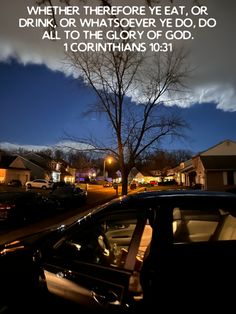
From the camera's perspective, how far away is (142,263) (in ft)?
9.29

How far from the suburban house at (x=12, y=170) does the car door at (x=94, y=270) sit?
62965 millimetres

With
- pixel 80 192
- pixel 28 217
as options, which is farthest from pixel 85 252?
pixel 80 192

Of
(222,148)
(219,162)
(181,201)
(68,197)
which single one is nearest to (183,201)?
(181,201)

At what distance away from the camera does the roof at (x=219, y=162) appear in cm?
5288

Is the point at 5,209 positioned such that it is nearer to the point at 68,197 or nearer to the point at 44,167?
the point at 68,197

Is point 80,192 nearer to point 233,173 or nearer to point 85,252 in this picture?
point 85,252

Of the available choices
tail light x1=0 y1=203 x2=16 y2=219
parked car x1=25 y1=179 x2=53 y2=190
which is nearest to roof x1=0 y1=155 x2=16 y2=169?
parked car x1=25 y1=179 x2=53 y2=190

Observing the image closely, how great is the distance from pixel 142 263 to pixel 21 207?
45.3ft

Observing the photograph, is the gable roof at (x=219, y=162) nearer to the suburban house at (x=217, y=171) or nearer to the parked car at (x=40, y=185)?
the suburban house at (x=217, y=171)

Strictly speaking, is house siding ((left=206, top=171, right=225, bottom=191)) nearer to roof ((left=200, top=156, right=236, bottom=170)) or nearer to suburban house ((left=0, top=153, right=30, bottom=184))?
roof ((left=200, top=156, right=236, bottom=170))

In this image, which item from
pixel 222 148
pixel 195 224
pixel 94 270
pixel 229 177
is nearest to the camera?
pixel 94 270

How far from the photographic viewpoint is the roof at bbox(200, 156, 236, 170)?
173ft

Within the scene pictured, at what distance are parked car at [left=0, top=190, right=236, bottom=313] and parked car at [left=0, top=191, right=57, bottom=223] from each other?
1168 cm

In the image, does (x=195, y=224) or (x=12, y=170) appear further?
(x=12, y=170)
